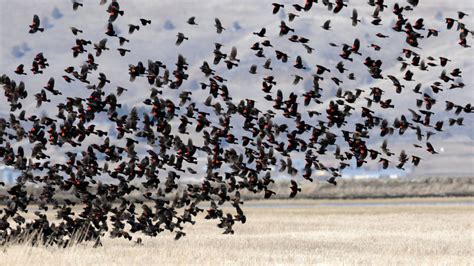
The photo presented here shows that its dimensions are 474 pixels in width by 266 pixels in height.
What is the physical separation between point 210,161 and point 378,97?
532cm

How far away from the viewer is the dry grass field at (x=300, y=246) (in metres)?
29.6

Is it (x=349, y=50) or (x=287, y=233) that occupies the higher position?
(x=349, y=50)

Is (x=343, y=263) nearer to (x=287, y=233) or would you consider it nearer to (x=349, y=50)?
(x=349, y=50)

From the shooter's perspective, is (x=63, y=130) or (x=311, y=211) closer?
(x=63, y=130)

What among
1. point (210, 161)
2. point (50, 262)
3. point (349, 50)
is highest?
point (349, 50)

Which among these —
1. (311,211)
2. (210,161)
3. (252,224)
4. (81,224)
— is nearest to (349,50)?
(210,161)

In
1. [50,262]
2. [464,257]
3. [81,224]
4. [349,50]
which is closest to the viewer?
[349,50]

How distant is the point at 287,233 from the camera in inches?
1827

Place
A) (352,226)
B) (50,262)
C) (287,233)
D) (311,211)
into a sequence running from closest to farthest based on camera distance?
(50,262) < (287,233) < (352,226) < (311,211)

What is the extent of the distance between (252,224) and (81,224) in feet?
66.2

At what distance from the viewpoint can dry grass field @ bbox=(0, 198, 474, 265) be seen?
29609 mm

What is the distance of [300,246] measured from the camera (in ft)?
123

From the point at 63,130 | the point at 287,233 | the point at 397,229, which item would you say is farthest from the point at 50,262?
the point at 397,229

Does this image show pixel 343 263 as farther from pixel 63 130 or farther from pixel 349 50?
pixel 63 130
